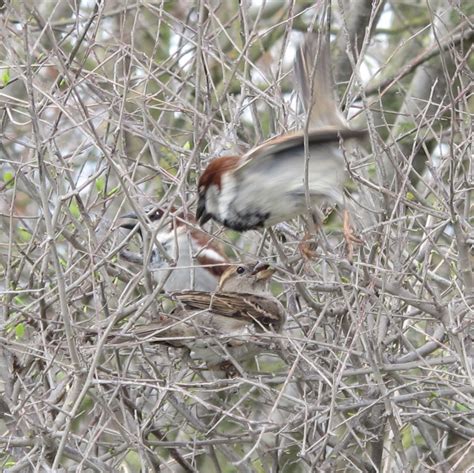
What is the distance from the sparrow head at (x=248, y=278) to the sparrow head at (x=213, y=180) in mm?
717

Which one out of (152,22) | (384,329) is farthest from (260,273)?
(152,22)

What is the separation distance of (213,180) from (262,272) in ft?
3.01

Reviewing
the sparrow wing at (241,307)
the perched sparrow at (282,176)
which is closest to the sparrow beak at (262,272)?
the sparrow wing at (241,307)

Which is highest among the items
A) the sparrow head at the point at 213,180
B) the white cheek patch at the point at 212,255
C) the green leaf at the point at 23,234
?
the sparrow head at the point at 213,180

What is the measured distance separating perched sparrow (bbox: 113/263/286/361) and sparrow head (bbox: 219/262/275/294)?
0.01 meters

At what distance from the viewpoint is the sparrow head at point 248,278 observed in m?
5.38

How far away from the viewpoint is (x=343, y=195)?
15.0 ft

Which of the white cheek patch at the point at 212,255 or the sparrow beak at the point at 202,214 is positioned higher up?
the sparrow beak at the point at 202,214

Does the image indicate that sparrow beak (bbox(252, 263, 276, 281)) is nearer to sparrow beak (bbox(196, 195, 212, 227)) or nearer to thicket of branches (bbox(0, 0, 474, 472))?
thicket of branches (bbox(0, 0, 474, 472))

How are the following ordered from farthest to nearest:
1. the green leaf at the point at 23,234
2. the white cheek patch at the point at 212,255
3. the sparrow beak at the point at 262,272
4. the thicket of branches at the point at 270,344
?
the white cheek patch at the point at 212,255, the green leaf at the point at 23,234, the sparrow beak at the point at 262,272, the thicket of branches at the point at 270,344

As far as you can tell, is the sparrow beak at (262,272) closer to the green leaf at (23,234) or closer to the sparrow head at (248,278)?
the sparrow head at (248,278)

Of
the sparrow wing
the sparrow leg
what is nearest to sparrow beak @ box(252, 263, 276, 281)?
the sparrow wing

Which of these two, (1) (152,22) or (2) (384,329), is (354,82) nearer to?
(2) (384,329)

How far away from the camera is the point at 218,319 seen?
4887mm
